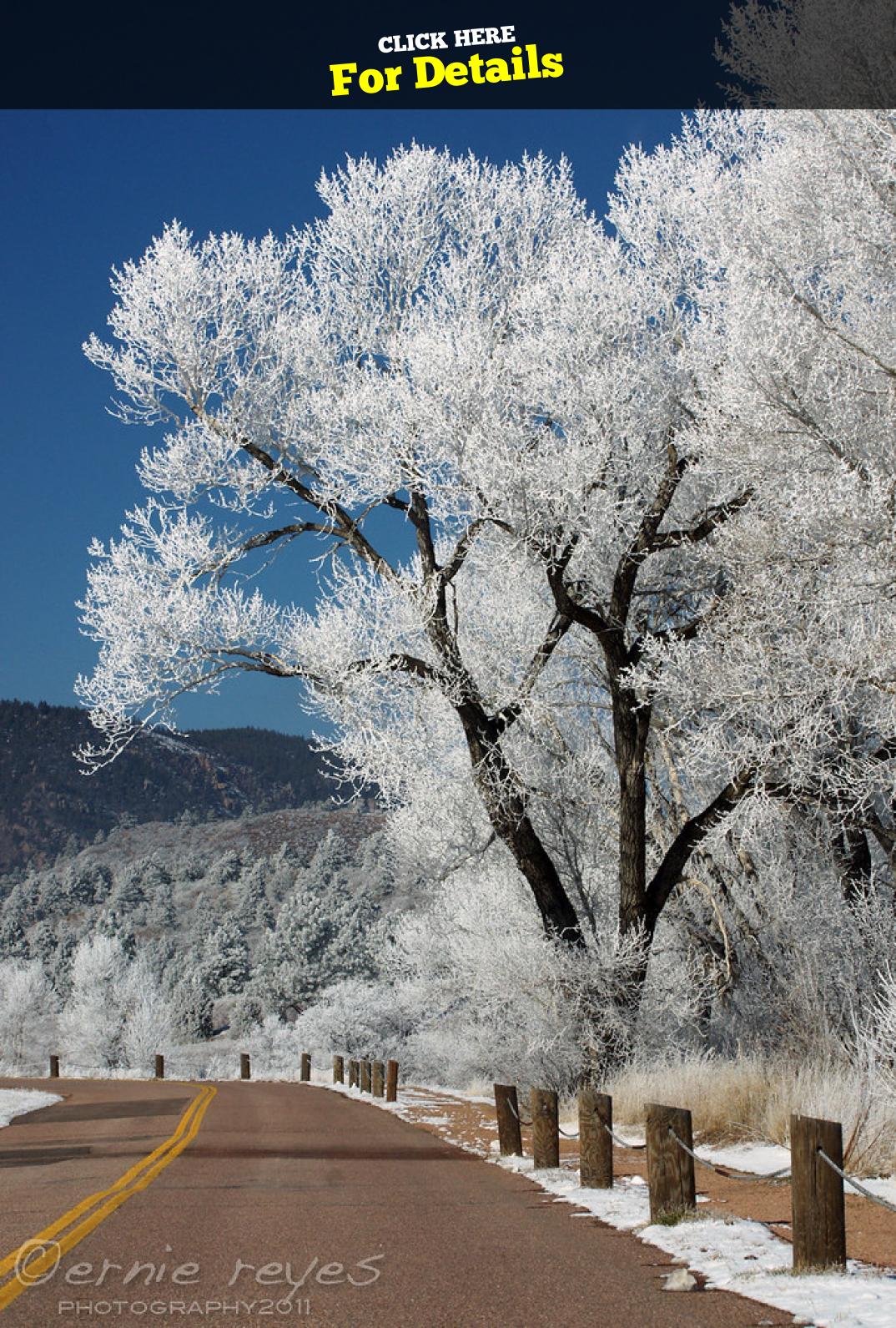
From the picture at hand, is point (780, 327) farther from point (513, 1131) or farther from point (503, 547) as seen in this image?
point (513, 1131)

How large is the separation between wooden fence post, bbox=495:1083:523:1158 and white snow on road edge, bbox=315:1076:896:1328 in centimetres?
259

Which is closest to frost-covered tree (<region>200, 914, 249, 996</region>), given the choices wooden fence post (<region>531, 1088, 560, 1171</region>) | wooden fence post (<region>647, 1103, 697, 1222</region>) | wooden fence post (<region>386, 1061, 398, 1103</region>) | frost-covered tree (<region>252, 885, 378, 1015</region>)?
frost-covered tree (<region>252, 885, 378, 1015</region>)

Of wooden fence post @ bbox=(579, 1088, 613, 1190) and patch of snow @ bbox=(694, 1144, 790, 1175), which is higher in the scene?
wooden fence post @ bbox=(579, 1088, 613, 1190)

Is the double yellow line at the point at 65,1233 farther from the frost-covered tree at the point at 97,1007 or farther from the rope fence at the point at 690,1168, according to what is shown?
the frost-covered tree at the point at 97,1007

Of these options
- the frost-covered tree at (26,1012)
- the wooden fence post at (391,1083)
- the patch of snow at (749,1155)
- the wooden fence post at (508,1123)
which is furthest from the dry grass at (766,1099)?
the frost-covered tree at (26,1012)

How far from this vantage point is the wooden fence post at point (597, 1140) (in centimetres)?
852

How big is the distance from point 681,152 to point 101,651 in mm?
9029

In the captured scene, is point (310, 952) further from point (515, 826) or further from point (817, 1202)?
point (817, 1202)

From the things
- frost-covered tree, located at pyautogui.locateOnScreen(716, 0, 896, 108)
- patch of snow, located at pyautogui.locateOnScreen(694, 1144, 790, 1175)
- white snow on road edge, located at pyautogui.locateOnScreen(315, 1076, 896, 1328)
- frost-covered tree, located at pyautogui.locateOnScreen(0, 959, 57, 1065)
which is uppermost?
frost-covered tree, located at pyautogui.locateOnScreen(716, 0, 896, 108)

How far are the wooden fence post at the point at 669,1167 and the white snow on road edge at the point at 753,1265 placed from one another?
0.12 m

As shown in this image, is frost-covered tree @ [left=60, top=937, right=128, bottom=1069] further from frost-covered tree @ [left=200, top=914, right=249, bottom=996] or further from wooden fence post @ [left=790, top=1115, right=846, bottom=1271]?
wooden fence post @ [left=790, top=1115, right=846, bottom=1271]

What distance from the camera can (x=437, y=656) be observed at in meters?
14.8

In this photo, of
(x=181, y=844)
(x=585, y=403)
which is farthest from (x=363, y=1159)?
(x=181, y=844)

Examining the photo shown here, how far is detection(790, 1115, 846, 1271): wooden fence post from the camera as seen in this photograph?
5.50 m
